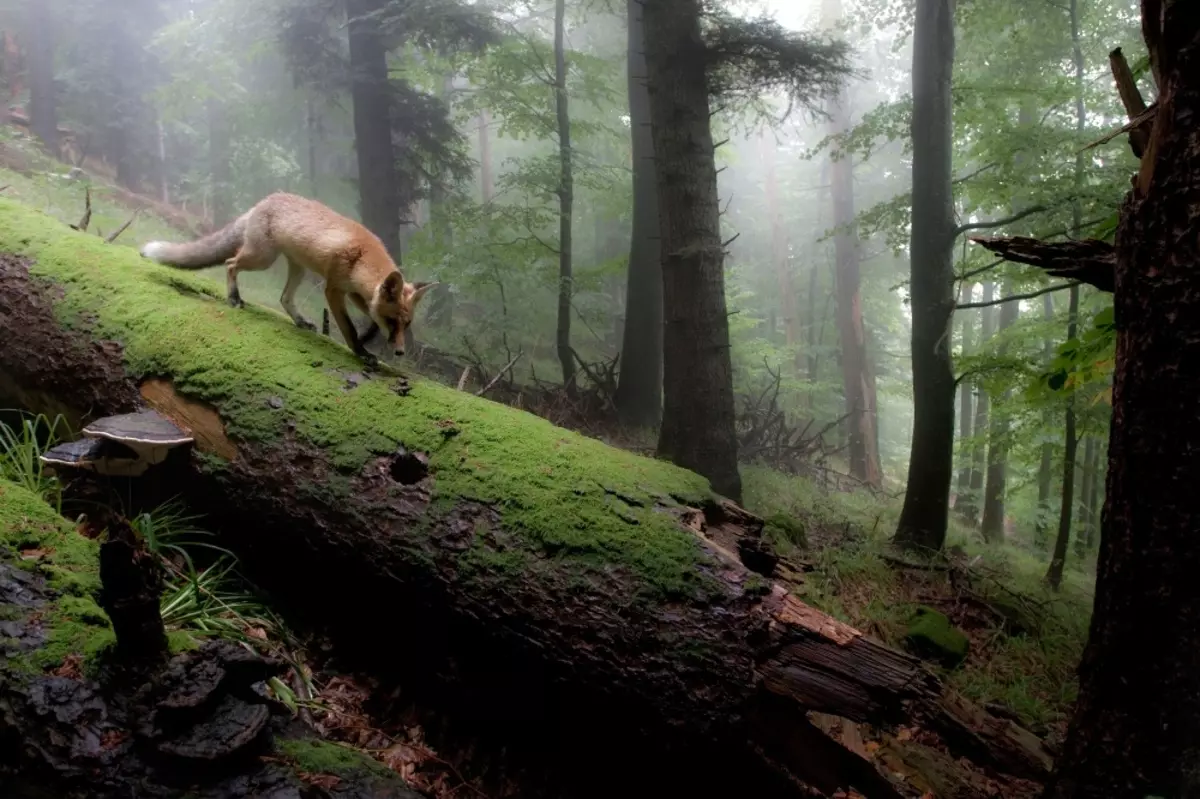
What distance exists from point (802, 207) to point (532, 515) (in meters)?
22.2

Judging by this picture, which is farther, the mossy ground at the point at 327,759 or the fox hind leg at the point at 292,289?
the fox hind leg at the point at 292,289

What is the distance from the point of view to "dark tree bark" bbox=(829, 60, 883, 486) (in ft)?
42.9

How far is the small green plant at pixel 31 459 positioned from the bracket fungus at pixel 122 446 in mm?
302

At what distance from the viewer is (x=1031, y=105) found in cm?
774

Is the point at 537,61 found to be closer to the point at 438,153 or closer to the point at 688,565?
the point at 438,153

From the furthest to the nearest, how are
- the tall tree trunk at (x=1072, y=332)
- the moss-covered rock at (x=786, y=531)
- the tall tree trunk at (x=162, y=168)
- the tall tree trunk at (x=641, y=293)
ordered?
the tall tree trunk at (x=162, y=168) → the tall tree trunk at (x=641, y=293) → the tall tree trunk at (x=1072, y=332) → the moss-covered rock at (x=786, y=531)

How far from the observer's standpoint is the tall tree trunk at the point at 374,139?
9.38m

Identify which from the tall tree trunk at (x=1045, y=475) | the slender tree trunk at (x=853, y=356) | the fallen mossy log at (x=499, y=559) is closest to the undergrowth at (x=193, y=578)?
the fallen mossy log at (x=499, y=559)

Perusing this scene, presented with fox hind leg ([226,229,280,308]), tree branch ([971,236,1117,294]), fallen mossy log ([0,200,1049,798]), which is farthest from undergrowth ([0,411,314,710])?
tree branch ([971,236,1117,294])

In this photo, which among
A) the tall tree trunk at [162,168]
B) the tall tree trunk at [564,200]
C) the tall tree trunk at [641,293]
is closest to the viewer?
the tall tree trunk at [564,200]

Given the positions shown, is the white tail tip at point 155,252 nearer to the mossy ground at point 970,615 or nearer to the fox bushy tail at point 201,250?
the fox bushy tail at point 201,250

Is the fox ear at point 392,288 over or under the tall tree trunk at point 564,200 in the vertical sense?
under

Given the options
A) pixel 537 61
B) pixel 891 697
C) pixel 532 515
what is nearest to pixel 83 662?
pixel 532 515

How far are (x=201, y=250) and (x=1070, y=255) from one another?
16.7 ft
